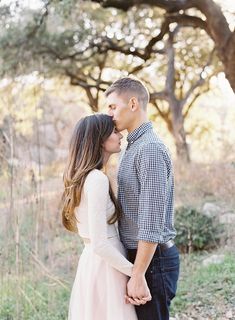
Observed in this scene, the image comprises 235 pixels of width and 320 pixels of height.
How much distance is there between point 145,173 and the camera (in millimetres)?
2115

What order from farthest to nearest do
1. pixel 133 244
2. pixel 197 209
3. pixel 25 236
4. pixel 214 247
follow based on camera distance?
1. pixel 197 209
2. pixel 214 247
3. pixel 25 236
4. pixel 133 244

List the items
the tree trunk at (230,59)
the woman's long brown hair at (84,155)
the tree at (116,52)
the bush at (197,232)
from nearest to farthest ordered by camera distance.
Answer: the woman's long brown hair at (84,155)
the bush at (197,232)
the tree trunk at (230,59)
the tree at (116,52)

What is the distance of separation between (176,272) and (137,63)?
11.2 meters

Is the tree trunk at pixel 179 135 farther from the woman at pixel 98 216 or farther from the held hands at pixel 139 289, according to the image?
the held hands at pixel 139 289

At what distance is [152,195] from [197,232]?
12.5 ft

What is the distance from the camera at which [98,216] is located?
6.89ft

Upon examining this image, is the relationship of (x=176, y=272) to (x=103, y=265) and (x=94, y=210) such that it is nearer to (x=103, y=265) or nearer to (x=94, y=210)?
(x=103, y=265)

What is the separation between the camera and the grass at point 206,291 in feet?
13.3

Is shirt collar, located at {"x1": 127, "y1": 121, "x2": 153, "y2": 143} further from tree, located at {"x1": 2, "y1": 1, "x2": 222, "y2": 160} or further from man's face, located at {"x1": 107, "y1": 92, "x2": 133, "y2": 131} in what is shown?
tree, located at {"x1": 2, "y1": 1, "x2": 222, "y2": 160}

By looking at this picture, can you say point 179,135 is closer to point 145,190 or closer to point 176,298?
point 176,298

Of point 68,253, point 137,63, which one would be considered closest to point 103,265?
point 68,253

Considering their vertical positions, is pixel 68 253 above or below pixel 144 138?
below

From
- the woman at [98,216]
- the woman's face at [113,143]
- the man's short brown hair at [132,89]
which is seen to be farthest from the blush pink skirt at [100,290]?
the man's short brown hair at [132,89]

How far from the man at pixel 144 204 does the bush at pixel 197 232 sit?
3.42 metres
